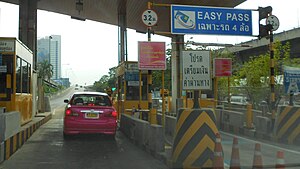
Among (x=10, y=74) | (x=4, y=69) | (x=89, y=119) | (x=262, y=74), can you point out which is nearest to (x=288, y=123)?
(x=89, y=119)

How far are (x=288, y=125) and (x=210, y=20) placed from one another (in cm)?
388

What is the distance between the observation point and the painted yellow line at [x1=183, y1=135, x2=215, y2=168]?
24.0 feet

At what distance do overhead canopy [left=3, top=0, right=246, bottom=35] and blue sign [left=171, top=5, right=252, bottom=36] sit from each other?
27.5 ft

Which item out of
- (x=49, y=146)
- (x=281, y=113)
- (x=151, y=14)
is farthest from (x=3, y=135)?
(x=281, y=113)

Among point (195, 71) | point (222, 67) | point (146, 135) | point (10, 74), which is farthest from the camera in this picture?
point (222, 67)

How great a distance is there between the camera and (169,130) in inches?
536

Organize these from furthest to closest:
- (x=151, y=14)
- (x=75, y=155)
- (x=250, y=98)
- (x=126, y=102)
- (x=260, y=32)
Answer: (x=250, y=98) < (x=126, y=102) < (x=260, y=32) < (x=151, y=14) < (x=75, y=155)

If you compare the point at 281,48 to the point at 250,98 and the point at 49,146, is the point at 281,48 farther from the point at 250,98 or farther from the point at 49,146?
the point at 49,146

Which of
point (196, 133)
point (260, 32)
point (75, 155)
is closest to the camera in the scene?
point (196, 133)

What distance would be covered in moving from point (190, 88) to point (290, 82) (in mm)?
4891

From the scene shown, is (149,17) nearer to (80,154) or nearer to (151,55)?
(151,55)

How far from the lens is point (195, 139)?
7.36 m

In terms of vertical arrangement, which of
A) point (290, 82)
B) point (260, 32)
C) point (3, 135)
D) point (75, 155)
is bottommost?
point (75, 155)

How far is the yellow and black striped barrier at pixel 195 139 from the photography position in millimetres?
7297
